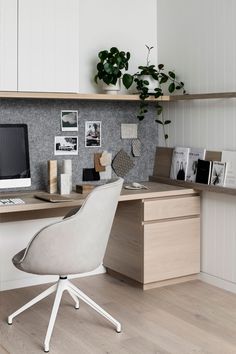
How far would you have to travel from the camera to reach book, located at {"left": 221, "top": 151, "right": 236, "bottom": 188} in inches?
134

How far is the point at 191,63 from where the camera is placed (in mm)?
3746

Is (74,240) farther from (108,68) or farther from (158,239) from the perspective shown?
(108,68)

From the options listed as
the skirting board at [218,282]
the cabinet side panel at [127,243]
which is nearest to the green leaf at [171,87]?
the cabinet side panel at [127,243]

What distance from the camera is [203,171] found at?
142 inches

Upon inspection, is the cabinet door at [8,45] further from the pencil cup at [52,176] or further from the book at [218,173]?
the book at [218,173]

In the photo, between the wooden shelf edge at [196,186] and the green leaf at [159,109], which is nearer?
the wooden shelf edge at [196,186]

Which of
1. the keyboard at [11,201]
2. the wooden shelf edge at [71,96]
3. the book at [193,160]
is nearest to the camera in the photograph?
the keyboard at [11,201]

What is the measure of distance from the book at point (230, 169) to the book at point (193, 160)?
0.71 feet

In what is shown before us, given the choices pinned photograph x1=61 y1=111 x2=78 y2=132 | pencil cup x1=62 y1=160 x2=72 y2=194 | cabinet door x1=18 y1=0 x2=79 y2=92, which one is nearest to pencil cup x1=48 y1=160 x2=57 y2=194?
pencil cup x1=62 y1=160 x2=72 y2=194

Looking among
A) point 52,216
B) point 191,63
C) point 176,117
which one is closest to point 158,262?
point 52,216

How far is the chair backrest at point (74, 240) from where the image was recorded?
8.75 ft

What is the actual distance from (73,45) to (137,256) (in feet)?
4.33

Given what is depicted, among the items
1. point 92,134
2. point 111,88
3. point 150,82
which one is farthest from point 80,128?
point 150,82

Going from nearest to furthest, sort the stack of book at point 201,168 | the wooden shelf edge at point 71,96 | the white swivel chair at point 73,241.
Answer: the white swivel chair at point 73,241 → the wooden shelf edge at point 71,96 → the stack of book at point 201,168
